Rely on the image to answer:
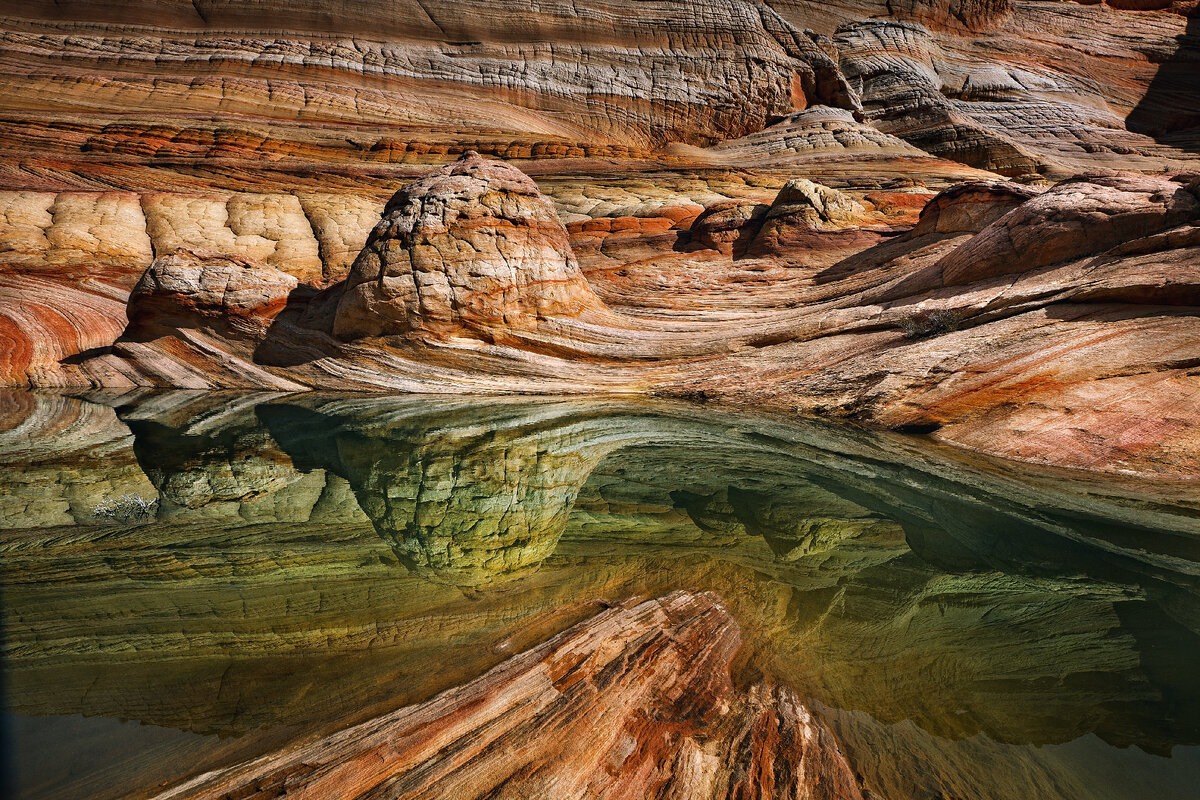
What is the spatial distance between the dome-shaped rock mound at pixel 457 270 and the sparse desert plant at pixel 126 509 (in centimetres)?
586

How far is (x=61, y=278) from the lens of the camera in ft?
38.2

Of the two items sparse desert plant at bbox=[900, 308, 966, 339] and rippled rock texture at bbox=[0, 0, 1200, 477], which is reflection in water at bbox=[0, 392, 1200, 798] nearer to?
rippled rock texture at bbox=[0, 0, 1200, 477]

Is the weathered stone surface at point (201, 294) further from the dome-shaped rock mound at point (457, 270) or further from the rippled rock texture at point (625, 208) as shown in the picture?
the dome-shaped rock mound at point (457, 270)

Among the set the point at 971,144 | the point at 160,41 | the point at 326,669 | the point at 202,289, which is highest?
the point at 160,41

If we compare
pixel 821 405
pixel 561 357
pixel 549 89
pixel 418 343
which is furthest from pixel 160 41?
pixel 821 405

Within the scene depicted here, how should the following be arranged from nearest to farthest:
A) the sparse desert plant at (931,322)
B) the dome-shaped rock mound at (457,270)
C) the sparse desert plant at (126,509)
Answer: the sparse desert plant at (126,509)
the sparse desert plant at (931,322)
the dome-shaped rock mound at (457,270)

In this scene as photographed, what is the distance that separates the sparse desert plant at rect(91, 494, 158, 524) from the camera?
4.18m

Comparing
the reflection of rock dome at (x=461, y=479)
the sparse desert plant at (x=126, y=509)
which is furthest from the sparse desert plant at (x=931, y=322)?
the sparse desert plant at (x=126, y=509)

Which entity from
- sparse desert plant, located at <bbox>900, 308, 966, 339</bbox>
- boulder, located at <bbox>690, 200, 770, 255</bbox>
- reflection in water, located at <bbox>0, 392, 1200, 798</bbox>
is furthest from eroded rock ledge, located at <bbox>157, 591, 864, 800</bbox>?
boulder, located at <bbox>690, 200, 770, 255</bbox>

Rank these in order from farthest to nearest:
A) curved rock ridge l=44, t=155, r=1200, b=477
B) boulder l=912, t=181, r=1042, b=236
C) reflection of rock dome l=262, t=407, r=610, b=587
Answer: boulder l=912, t=181, r=1042, b=236 < curved rock ridge l=44, t=155, r=1200, b=477 < reflection of rock dome l=262, t=407, r=610, b=587

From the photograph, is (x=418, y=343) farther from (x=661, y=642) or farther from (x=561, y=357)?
(x=661, y=642)

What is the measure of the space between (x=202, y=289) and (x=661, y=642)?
1058 cm

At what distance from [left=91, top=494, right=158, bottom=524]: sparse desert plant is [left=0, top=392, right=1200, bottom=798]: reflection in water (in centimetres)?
10

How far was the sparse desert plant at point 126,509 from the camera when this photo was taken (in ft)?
13.7
